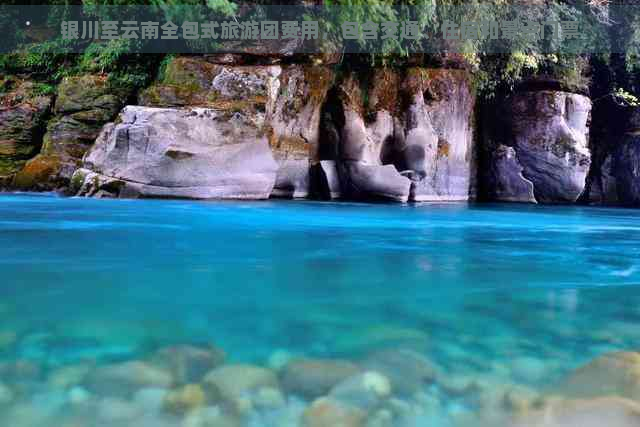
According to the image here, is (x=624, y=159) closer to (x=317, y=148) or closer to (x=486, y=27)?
(x=486, y=27)

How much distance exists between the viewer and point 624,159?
58.2 ft

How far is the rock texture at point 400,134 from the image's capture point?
13.0 m

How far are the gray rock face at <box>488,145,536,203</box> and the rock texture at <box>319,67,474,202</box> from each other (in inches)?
75.4

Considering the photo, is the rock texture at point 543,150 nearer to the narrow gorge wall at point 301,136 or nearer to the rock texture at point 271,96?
the narrow gorge wall at point 301,136

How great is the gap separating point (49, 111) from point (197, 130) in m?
4.04

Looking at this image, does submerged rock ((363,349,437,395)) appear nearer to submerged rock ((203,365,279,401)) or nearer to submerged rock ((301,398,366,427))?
submerged rock ((301,398,366,427))

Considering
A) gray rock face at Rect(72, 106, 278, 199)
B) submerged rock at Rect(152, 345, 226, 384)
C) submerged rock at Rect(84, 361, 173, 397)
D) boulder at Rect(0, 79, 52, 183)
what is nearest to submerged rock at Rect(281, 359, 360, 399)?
submerged rock at Rect(152, 345, 226, 384)

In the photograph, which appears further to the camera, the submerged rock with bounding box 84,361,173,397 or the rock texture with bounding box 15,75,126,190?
the rock texture with bounding box 15,75,126,190

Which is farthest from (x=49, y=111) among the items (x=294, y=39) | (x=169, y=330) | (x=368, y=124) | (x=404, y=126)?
(x=169, y=330)

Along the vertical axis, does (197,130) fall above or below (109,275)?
above

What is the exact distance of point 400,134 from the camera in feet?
45.9

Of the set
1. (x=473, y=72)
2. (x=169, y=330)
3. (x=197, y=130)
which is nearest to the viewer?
(x=169, y=330)

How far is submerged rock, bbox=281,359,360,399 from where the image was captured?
157 cm

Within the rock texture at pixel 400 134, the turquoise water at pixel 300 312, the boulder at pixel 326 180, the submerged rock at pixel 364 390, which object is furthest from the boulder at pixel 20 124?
the submerged rock at pixel 364 390
